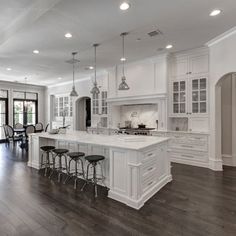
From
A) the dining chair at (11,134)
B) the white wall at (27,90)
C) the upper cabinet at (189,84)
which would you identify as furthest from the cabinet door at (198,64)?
→ the white wall at (27,90)

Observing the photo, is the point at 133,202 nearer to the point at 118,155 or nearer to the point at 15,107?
the point at 118,155

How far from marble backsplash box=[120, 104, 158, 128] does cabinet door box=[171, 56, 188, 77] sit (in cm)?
127

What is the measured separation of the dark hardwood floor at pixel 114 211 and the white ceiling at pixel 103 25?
3120 mm

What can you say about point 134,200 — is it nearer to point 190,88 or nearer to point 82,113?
point 190,88

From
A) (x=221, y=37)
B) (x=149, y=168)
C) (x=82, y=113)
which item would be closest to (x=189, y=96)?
(x=221, y=37)

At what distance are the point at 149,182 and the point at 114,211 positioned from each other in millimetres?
824

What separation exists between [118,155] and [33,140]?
3.05 meters

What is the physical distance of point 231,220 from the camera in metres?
2.39

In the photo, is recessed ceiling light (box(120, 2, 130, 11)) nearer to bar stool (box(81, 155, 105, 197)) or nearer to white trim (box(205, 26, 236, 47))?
white trim (box(205, 26, 236, 47))

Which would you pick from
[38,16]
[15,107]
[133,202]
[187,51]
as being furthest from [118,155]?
[15,107]

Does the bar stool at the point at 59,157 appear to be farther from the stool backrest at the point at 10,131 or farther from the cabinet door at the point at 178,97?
the stool backrest at the point at 10,131

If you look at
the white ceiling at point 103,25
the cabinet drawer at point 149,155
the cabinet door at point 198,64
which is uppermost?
the white ceiling at point 103,25

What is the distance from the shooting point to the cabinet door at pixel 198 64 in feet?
15.9

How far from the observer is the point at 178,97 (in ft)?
17.5
